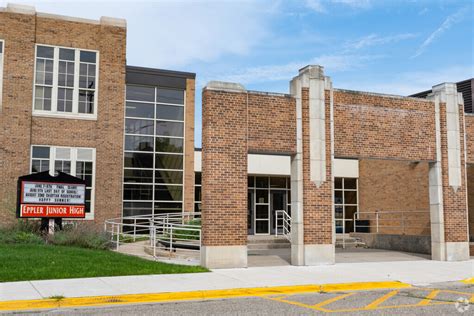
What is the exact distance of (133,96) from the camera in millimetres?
25734

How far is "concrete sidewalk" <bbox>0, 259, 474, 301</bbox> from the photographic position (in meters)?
10.0

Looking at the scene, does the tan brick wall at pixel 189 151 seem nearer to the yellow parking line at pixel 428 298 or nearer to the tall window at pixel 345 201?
the tall window at pixel 345 201

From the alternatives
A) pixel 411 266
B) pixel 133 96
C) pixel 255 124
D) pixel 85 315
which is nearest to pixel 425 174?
pixel 411 266

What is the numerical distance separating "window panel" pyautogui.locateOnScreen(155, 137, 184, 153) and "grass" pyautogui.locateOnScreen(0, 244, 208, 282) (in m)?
10.6

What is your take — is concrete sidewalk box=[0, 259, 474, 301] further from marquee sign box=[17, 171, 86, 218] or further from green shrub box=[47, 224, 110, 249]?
marquee sign box=[17, 171, 86, 218]

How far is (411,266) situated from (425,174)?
8.59 metres

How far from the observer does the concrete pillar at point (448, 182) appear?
17.2 metres

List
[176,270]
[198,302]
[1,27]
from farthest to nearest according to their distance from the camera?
1. [1,27]
2. [176,270]
3. [198,302]

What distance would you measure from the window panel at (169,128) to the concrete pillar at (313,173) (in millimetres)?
11250

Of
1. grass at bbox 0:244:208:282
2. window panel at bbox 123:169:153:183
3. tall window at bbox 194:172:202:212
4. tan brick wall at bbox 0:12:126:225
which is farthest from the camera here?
tall window at bbox 194:172:202:212

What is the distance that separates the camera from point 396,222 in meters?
24.7

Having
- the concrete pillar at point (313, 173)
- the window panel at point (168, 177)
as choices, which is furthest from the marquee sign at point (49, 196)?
the concrete pillar at point (313, 173)

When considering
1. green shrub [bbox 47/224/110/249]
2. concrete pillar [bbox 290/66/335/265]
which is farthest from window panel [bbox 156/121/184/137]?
concrete pillar [bbox 290/66/335/265]

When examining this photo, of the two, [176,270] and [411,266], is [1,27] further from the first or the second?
[411,266]
